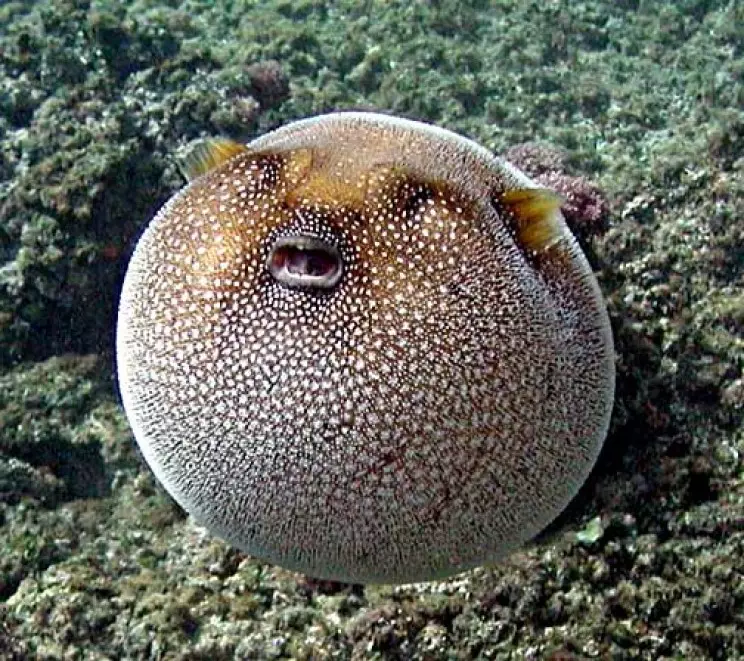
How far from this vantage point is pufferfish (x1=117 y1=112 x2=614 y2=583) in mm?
2283

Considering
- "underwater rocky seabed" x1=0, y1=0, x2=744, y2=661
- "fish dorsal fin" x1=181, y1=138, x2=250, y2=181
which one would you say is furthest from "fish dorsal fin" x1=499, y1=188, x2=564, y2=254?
"underwater rocky seabed" x1=0, y1=0, x2=744, y2=661

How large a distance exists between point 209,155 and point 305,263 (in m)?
0.77

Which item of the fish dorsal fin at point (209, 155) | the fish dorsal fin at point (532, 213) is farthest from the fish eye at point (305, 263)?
the fish dorsal fin at point (532, 213)

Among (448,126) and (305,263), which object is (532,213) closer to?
(305,263)

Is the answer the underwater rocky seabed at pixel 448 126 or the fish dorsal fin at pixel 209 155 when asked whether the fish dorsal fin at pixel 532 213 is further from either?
the underwater rocky seabed at pixel 448 126

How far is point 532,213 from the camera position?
8.78 feet

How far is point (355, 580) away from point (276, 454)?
0.63 meters

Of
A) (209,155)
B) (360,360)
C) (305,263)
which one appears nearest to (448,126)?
(209,155)

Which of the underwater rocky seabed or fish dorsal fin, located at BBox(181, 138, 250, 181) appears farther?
the underwater rocky seabed

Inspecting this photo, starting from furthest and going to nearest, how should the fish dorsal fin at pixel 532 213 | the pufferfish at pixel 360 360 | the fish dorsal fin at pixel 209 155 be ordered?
the fish dorsal fin at pixel 209 155 < the fish dorsal fin at pixel 532 213 < the pufferfish at pixel 360 360

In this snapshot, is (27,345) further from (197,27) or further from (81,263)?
(197,27)

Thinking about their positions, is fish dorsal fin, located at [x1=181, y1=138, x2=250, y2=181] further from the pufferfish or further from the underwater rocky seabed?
the underwater rocky seabed

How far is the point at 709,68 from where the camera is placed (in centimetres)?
747

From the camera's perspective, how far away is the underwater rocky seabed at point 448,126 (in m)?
3.26
